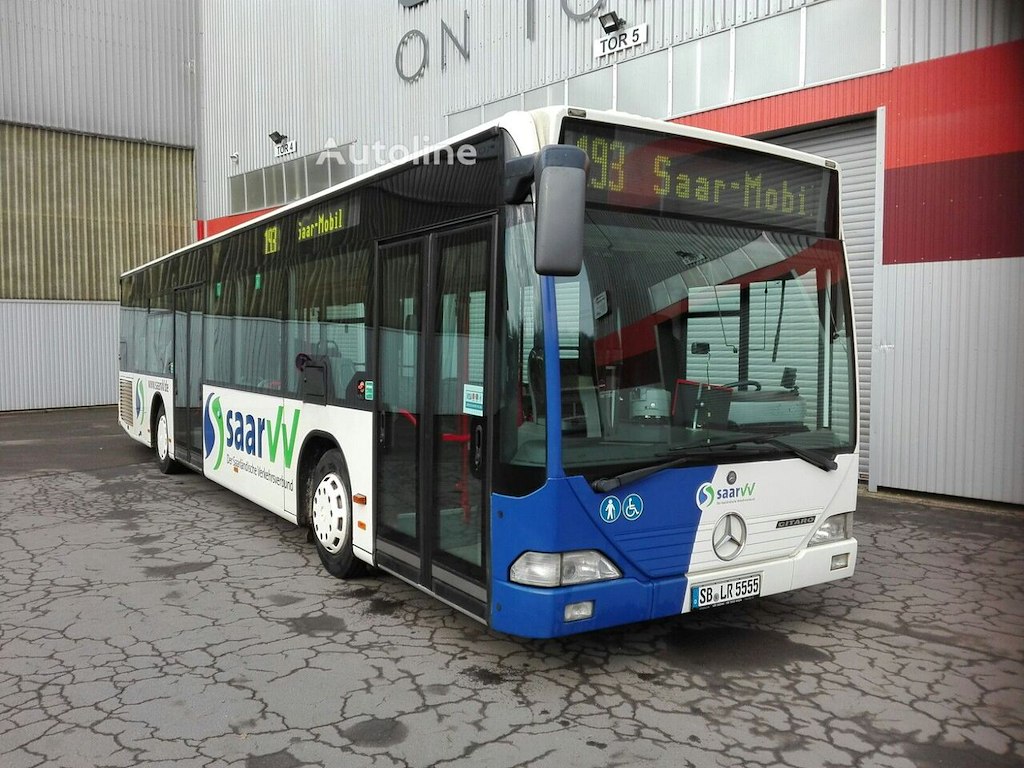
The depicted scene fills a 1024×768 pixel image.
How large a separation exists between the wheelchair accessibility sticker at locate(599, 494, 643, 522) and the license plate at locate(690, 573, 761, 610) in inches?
21.1

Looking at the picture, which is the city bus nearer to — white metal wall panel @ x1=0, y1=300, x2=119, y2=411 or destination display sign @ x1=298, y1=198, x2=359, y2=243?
destination display sign @ x1=298, y1=198, x2=359, y2=243

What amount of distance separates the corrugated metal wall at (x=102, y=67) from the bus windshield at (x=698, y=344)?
72.6ft

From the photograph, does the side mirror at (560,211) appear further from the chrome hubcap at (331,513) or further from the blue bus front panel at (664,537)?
the chrome hubcap at (331,513)

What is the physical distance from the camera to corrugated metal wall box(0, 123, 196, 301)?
21.2 meters

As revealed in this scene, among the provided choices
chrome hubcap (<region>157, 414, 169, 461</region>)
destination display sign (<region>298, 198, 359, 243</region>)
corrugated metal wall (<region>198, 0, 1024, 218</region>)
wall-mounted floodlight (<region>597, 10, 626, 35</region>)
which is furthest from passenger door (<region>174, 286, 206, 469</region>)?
wall-mounted floodlight (<region>597, 10, 626, 35</region>)

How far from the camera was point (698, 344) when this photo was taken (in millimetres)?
4203

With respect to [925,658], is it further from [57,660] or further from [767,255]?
[57,660]

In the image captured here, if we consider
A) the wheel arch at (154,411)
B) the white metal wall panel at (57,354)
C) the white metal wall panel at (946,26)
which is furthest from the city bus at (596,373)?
the white metal wall panel at (57,354)

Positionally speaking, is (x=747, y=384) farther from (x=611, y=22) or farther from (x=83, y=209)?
(x=83, y=209)

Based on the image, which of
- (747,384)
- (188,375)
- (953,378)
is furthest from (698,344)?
(188,375)

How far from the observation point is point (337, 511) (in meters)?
5.76

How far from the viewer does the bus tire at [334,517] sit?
18.6 feet

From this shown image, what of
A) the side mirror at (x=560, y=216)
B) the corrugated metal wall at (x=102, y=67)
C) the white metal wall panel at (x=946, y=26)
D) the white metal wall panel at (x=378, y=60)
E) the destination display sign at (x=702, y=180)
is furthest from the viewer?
the corrugated metal wall at (x=102, y=67)

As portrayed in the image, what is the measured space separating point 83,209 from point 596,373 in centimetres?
2243
